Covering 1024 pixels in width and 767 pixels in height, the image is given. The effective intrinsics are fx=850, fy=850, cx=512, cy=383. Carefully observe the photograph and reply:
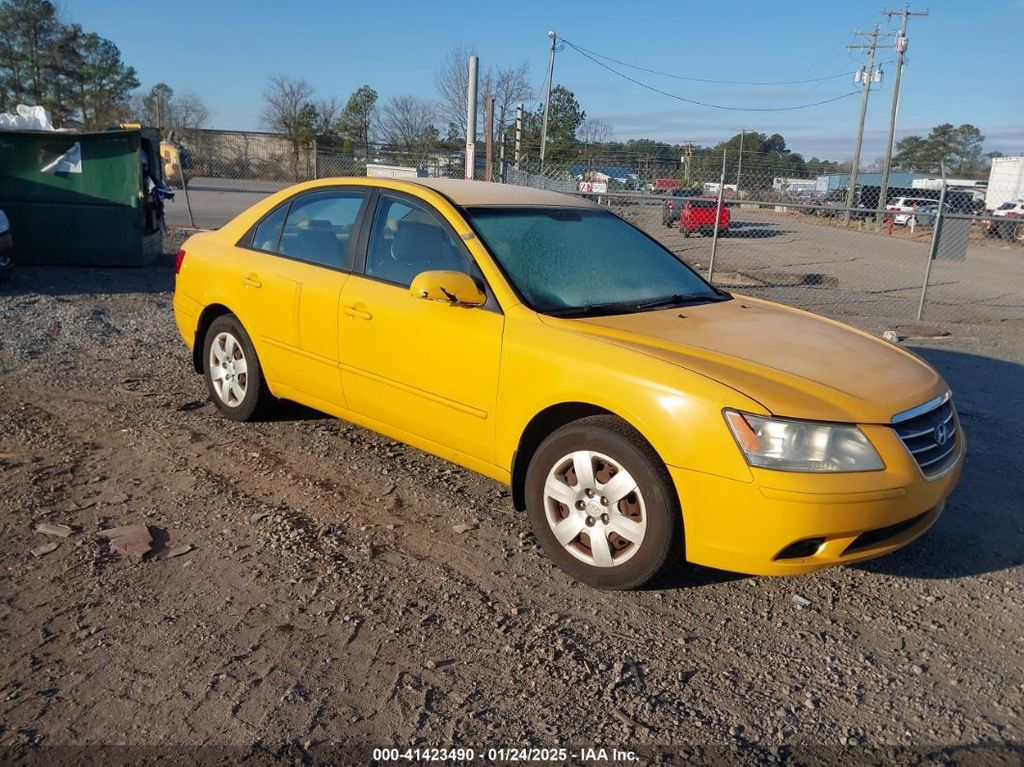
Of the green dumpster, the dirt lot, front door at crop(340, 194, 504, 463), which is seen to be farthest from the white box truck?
front door at crop(340, 194, 504, 463)

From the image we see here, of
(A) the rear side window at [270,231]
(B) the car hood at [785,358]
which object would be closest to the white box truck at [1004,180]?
(B) the car hood at [785,358]

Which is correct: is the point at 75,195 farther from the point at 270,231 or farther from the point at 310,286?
the point at 310,286

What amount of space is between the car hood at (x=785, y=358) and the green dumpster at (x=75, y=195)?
31.5ft

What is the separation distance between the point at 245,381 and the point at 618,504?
2.91m

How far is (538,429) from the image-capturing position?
3803 mm

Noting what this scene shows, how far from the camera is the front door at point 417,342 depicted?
3.97m

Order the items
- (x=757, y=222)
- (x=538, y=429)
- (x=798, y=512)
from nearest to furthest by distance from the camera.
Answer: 1. (x=798, y=512)
2. (x=538, y=429)
3. (x=757, y=222)

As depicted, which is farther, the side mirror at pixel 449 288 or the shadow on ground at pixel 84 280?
the shadow on ground at pixel 84 280

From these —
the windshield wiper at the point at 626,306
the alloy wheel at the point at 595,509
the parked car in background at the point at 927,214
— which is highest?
the parked car in background at the point at 927,214

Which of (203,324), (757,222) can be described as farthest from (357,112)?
(203,324)

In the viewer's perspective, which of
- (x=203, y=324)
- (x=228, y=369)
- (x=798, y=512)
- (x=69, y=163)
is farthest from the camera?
(x=69, y=163)

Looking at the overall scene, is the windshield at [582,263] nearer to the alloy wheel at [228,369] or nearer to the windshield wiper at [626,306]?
the windshield wiper at [626,306]

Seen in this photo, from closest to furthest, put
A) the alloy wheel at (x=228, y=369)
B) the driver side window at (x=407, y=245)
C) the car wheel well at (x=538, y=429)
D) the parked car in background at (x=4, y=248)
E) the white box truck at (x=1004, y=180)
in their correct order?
the car wheel well at (x=538, y=429) < the driver side window at (x=407, y=245) < the alloy wheel at (x=228, y=369) < the parked car in background at (x=4, y=248) < the white box truck at (x=1004, y=180)

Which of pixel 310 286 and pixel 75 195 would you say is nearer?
pixel 310 286
